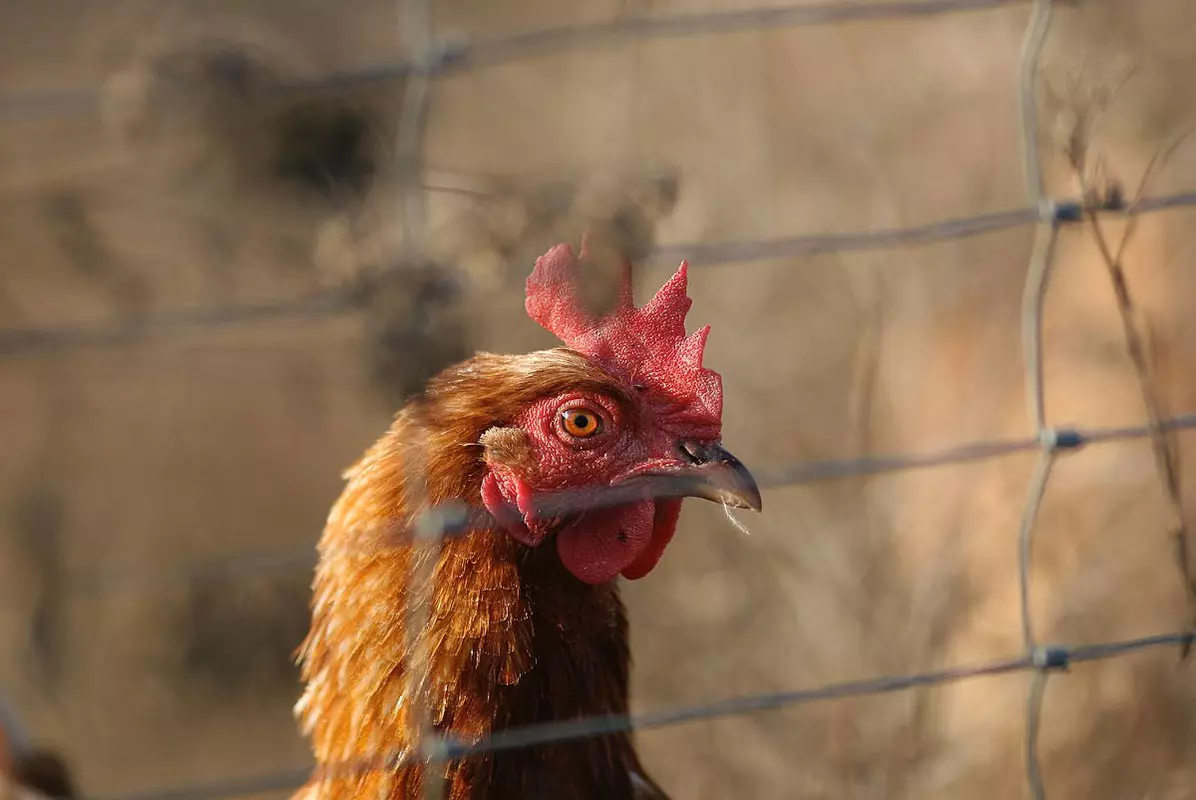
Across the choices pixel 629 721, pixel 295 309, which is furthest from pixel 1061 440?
pixel 295 309

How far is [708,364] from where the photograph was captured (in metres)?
5.44

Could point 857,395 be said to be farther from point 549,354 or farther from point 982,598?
point 549,354

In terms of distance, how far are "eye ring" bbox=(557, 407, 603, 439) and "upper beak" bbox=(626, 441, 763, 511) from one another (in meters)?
0.12

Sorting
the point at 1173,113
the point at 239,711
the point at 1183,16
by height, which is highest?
the point at 1183,16

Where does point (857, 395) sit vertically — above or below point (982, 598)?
above

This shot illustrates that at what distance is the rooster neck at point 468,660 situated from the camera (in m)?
2.18

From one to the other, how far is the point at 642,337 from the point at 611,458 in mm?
264

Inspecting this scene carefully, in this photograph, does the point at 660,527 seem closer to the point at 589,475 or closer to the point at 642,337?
the point at 589,475


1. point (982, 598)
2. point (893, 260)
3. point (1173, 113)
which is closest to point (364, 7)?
point (893, 260)

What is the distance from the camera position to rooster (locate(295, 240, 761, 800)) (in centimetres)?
218

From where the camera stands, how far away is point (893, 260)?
528 cm

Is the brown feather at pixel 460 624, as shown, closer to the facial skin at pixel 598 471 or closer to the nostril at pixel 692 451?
the facial skin at pixel 598 471

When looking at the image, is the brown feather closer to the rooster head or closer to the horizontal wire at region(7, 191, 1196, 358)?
the rooster head

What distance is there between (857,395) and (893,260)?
0.63 meters
